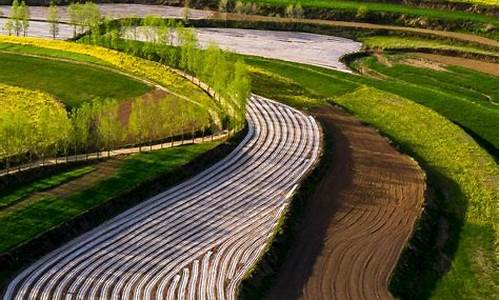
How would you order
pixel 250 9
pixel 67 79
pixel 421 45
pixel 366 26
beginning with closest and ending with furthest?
pixel 67 79 → pixel 421 45 → pixel 366 26 → pixel 250 9

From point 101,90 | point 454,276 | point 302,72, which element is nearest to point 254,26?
point 302,72

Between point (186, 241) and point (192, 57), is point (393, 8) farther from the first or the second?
point (186, 241)

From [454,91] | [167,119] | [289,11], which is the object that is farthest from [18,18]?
[454,91]

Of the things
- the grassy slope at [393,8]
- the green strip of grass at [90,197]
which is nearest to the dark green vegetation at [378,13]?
the grassy slope at [393,8]

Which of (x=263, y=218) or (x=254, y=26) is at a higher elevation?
(x=254, y=26)

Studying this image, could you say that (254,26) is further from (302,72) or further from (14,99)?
(14,99)

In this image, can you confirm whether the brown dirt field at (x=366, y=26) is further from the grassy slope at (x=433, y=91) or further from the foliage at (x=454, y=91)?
the grassy slope at (x=433, y=91)
